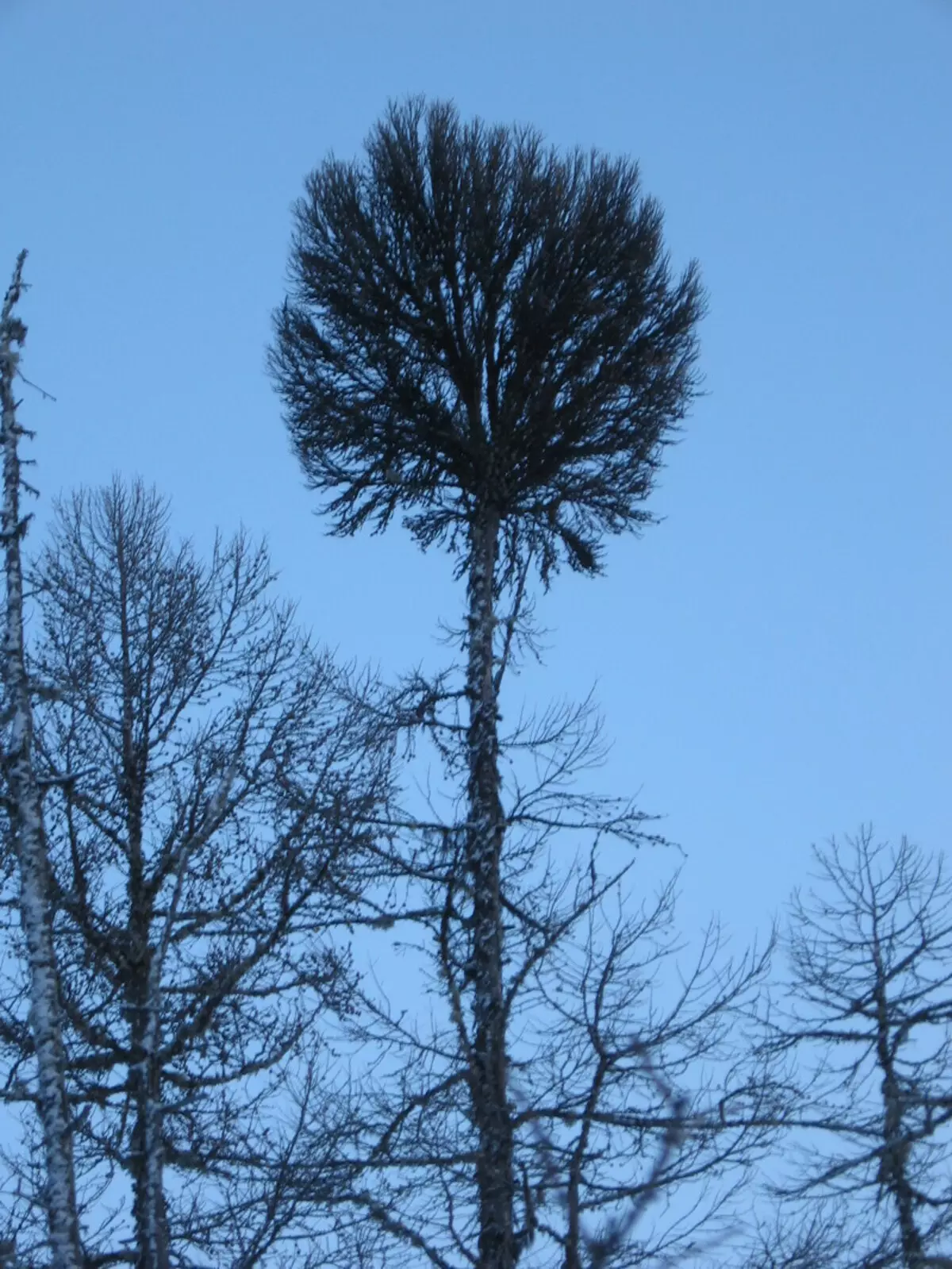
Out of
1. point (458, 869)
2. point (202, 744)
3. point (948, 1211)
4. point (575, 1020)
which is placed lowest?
point (948, 1211)

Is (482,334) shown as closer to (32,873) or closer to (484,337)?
(484,337)

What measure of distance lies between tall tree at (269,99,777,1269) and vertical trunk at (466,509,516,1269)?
716mm

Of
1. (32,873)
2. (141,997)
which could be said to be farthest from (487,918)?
(32,873)

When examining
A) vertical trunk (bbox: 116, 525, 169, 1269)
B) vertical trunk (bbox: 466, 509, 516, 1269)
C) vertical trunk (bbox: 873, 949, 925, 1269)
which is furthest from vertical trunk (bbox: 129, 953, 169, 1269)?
vertical trunk (bbox: 873, 949, 925, 1269)

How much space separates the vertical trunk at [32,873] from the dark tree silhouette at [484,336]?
453cm

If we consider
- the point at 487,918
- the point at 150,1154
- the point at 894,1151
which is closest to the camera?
the point at 150,1154

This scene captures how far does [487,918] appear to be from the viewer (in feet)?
39.8

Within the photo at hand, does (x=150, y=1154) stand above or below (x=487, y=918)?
below

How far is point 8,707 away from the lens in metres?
10.2

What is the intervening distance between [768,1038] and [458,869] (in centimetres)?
341

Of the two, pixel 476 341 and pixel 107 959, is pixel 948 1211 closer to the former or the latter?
pixel 107 959

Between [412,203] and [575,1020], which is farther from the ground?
[412,203]

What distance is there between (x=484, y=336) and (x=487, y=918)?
19.3ft

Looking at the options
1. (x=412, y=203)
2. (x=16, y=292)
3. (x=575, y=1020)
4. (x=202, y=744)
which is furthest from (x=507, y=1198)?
(x=412, y=203)
